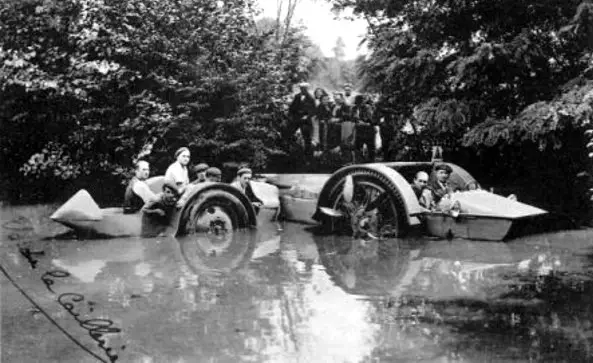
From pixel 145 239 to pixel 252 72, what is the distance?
4.75 meters

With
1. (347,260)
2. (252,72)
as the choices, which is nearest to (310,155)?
(252,72)

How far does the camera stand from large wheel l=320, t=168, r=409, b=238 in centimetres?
930

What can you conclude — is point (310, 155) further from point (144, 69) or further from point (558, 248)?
point (558, 248)

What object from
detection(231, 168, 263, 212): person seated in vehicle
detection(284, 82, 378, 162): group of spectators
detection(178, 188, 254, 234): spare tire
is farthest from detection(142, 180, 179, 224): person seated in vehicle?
detection(284, 82, 378, 162): group of spectators

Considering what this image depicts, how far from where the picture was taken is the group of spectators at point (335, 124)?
14.1 meters

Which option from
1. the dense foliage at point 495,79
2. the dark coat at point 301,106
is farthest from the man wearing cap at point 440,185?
the dark coat at point 301,106

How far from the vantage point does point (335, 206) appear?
9945mm

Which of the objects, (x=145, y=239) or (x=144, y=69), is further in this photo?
(x=144, y=69)

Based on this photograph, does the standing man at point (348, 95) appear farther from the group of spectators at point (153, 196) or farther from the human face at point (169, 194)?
the human face at point (169, 194)

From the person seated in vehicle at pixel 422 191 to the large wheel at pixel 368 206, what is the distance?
52 cm

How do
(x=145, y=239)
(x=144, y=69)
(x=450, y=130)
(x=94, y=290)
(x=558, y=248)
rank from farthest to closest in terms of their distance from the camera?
(x=144, y=69) → (x=450, y=130) → (x=145, y=239) → (x=558, y=248) → (x=94, y=290)

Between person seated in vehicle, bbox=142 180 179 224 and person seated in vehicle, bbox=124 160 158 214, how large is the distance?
85 millimetres
